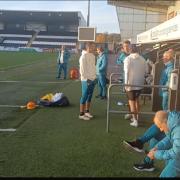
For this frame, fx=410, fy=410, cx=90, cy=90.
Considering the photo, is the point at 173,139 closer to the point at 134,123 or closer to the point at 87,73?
the point at 134,123

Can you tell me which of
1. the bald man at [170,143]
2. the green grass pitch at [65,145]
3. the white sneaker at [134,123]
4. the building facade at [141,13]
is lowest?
the green grass pitch at [65,145]

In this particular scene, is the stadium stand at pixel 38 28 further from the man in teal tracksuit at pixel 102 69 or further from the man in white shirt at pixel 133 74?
the man in white shirt at pixel 133 74

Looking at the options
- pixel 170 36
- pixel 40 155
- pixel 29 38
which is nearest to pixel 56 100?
pixel 170 36

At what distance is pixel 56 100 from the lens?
37.3ft

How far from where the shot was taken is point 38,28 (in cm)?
9444

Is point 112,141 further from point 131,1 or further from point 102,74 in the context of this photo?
point 131,1

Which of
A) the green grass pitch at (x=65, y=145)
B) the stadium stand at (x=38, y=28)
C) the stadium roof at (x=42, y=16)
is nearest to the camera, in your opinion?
the green grass pitch at (x=65, y=145)

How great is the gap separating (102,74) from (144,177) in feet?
26.2

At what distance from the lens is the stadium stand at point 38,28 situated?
90188 mm

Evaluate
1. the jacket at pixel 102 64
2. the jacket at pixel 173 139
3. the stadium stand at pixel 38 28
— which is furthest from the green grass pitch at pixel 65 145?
the stadium stand at pixel 38 28

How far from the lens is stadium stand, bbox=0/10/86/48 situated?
90188 millimetres

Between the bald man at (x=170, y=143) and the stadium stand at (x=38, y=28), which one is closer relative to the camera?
the bald man at (x=170, y=143)

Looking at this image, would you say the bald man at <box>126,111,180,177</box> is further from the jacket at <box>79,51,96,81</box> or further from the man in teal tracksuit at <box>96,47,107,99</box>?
the man in teal tracksuit at <box>96,47,107,99</box>

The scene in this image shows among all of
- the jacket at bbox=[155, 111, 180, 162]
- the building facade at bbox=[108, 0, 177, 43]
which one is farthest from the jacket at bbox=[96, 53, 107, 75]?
the building facade at bbox=[108, 0, 177, 43]
